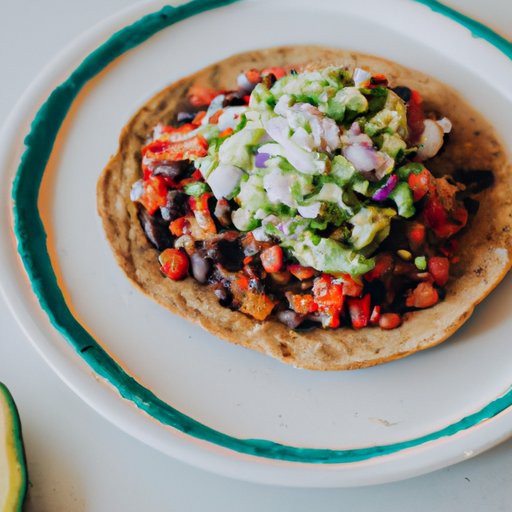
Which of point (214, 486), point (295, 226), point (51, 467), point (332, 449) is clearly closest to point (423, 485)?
point (332, 449)

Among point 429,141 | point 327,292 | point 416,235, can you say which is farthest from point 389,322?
point 429,141

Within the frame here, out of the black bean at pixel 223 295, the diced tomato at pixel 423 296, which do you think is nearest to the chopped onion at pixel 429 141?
the diced tomato at pixel 423 296

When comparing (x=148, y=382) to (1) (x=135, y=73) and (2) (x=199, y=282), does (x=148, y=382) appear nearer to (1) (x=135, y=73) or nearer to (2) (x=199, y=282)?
(2) (x=199, y=282)

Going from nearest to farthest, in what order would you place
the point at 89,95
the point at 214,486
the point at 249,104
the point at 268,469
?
the point at 268,469, the point at 214,486, the point at 249,104, the point at 89,95

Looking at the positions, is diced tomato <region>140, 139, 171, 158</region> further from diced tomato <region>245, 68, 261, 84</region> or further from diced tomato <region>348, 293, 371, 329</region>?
diced tomato <region>348, 293, 371, 329</region>

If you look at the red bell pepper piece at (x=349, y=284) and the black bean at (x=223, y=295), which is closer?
the red bell pepper piece at (x=349, y=284)

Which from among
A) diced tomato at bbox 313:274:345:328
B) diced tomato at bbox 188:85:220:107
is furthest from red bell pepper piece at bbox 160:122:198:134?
diced tomato at bbox 313:274:345:328

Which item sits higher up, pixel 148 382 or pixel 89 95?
pixel 89 95

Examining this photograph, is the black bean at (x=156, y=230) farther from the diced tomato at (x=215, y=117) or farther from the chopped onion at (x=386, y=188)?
the chopped onion at (x=386, y=188)
